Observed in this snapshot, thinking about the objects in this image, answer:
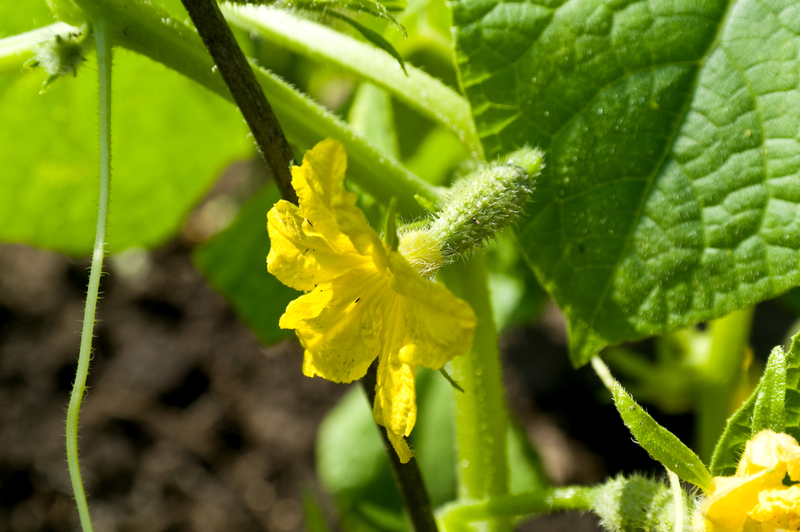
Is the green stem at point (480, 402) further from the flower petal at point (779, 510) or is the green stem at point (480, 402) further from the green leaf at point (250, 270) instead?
the green leaf at point (250, 270)

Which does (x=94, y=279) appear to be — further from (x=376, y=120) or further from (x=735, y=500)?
(x=376, y=120)

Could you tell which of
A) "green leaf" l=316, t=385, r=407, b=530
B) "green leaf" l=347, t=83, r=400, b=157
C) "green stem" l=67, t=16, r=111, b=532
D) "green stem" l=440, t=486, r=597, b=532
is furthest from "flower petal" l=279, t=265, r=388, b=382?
"green leaf" l=316, t=385, r=407, b=530

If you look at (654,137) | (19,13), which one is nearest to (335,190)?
(654,137)

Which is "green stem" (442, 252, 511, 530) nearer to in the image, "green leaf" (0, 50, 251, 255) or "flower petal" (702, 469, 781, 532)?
"flower petal" (702, 469, 781, 532)

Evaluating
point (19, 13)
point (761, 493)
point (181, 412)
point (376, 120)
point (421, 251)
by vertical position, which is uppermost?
point (19, 13)

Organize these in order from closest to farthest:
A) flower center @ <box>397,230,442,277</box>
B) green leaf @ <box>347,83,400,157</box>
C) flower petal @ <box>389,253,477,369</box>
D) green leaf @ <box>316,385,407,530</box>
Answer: flower petal @ <box>389,253,477,369</box> → flower center @ <box>397,230,442,277</box> → green leaf @ <box>347,83,400,157</box> → green leaf @ <box>316,385,407,530</box>

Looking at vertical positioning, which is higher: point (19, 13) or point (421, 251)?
point (19, 13)

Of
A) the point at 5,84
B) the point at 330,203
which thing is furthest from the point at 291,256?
the point at 5,84

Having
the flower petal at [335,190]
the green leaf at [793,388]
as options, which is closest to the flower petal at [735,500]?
the green leaf at [793,388]

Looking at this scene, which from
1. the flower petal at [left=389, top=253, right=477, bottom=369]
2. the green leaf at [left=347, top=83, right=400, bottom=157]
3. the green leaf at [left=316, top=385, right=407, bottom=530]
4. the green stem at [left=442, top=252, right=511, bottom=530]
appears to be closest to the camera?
the flower petal at [left=389, top=253, right=477, bottom=369]
